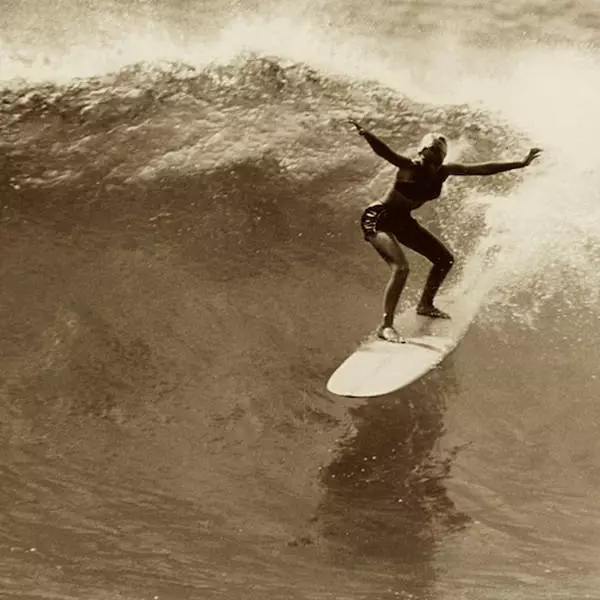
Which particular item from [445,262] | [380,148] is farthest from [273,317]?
[380,148]

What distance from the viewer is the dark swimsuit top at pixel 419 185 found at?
18.9 ft

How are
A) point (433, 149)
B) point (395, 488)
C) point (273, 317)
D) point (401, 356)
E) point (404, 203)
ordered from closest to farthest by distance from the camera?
1. point (395, 488)
2. point (433, 149)
3. point (401, 356)
4. point (404, 203)
5. point (273, 317)

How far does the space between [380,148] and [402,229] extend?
2.70 ft

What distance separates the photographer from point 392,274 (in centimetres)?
586

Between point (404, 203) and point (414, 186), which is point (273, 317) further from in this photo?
point (414, 186)

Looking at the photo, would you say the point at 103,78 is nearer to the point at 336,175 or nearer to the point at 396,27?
the point at 336,175

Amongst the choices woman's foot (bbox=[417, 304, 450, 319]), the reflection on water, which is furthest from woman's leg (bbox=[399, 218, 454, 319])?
the reflection on water

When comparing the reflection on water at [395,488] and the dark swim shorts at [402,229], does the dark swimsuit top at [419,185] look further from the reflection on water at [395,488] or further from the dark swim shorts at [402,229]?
the reflection on water at [395,488]

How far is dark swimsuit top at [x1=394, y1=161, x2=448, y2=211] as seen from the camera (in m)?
5.77

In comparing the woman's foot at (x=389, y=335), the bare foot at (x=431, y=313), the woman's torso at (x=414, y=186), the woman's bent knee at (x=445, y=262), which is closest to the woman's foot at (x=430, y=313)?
the bare foot at (x=431, y=313)

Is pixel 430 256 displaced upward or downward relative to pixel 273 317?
upward

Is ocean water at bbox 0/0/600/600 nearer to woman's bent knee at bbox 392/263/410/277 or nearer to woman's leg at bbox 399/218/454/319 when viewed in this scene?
woman's leg at bbox 399/218/454/319

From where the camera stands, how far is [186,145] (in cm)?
915

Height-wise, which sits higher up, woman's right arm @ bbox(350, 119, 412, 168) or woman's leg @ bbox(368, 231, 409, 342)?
woman's right arm @ bbox(350, 119, 412, 168)
